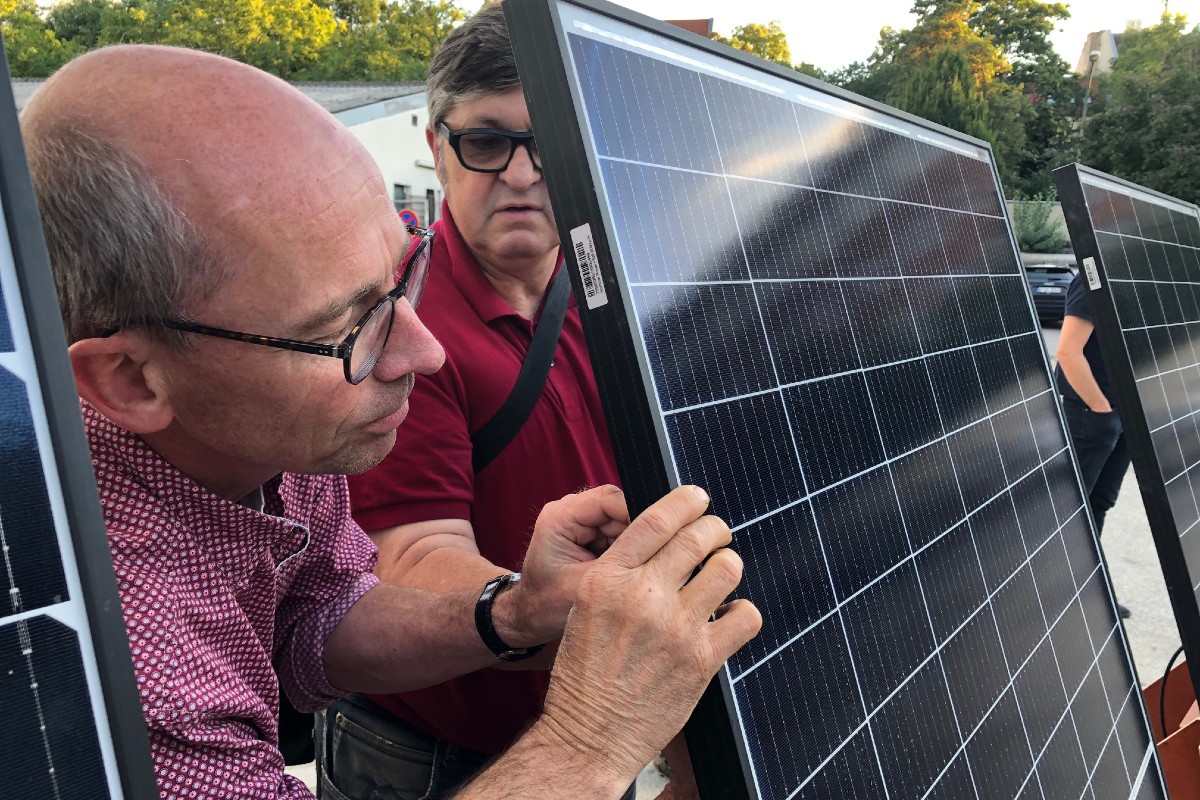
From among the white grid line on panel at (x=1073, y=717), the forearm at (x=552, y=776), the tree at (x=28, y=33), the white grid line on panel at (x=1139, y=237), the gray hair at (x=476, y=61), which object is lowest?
the white grid line on panel at (x=1073, y=717)

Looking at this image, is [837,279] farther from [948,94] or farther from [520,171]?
[948,94]

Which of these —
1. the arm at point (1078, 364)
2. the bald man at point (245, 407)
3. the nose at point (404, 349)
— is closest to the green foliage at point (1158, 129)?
the arm at point (1078, 364)

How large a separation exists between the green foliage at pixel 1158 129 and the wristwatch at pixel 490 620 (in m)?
33.7

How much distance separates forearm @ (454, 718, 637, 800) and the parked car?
20431mm

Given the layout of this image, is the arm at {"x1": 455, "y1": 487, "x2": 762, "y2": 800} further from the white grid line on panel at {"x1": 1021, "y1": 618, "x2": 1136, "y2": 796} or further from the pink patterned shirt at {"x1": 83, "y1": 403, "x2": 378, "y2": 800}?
the white grid line on panel at {"x1": 1021, "y1": 618, "x2": 1136, "y2": 796}

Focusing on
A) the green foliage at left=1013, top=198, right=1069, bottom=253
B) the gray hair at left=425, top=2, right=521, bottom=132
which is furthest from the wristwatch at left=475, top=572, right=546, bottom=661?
the green foliage at left=1013, top=198, right=1069, bottom=253

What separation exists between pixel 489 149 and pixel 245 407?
A: 1.10 meters

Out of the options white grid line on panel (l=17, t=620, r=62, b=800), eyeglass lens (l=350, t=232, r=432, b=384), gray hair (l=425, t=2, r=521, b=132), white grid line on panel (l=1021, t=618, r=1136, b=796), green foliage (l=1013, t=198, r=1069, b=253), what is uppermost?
green foliage (l=1013, t=198, r=1069, b=253)

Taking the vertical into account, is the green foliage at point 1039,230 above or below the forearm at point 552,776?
above

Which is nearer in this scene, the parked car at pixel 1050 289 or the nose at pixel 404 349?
the nose at pixel 404 349

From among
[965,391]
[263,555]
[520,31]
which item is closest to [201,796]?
[263,555]

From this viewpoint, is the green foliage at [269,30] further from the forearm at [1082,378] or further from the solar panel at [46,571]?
the forearm at [1082,378]

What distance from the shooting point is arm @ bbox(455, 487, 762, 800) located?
3.40 ft

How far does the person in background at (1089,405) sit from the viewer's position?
501 cm
